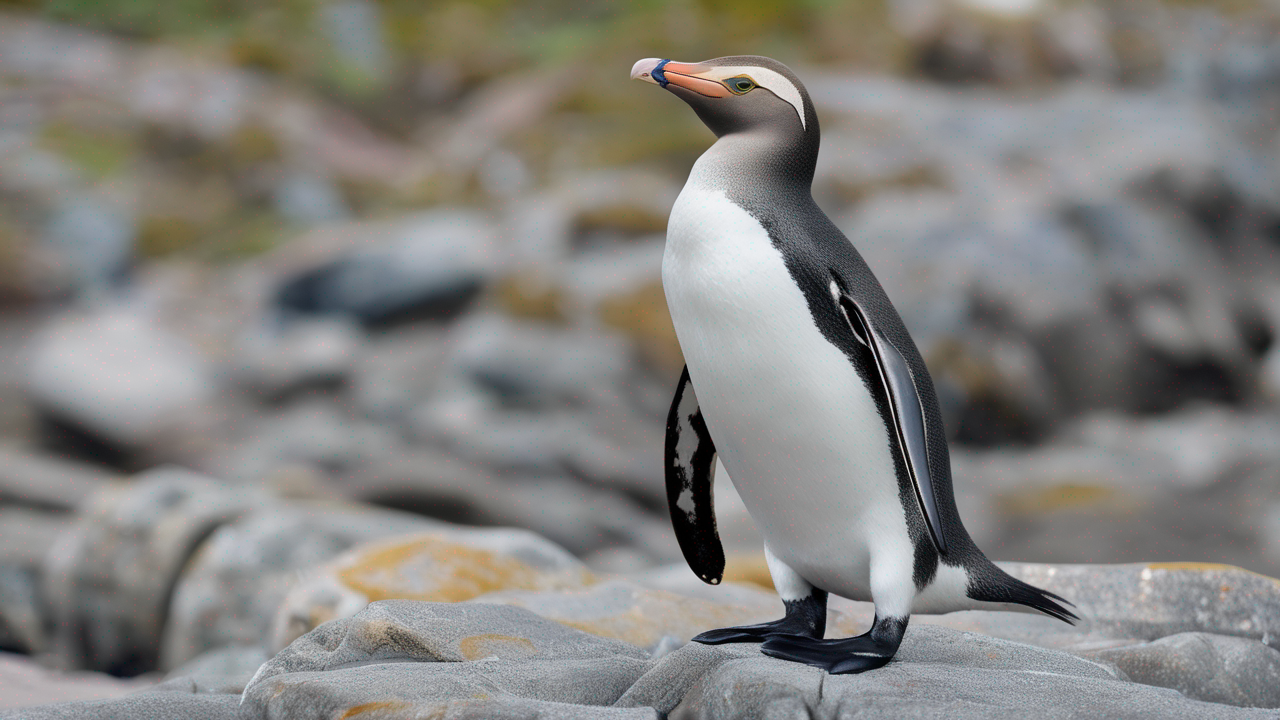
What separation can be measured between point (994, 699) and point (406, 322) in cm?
917

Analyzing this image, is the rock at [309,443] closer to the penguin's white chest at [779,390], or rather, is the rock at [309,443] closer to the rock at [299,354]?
the rock at [299,354]

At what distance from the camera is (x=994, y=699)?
2.02 m

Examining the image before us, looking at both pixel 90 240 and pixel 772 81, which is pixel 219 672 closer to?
pixel 772 81

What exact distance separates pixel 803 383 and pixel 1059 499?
686 cm

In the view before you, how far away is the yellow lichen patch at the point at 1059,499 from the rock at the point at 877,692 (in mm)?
6412

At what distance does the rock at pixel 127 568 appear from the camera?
5.10 metres

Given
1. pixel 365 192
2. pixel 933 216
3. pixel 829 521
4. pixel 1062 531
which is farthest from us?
pixel 365 192

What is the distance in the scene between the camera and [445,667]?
2242mm

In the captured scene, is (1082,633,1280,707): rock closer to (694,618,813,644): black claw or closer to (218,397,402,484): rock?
(694,618,813,644): black claw

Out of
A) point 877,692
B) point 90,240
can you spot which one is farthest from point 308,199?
point 877,692

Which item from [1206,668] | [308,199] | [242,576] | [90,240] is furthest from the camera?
[308,199]

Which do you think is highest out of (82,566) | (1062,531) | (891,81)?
(891,81)

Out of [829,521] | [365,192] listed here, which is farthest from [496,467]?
[365,192]

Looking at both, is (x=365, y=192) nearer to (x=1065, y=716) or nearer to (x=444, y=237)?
(x=444, y=237)
